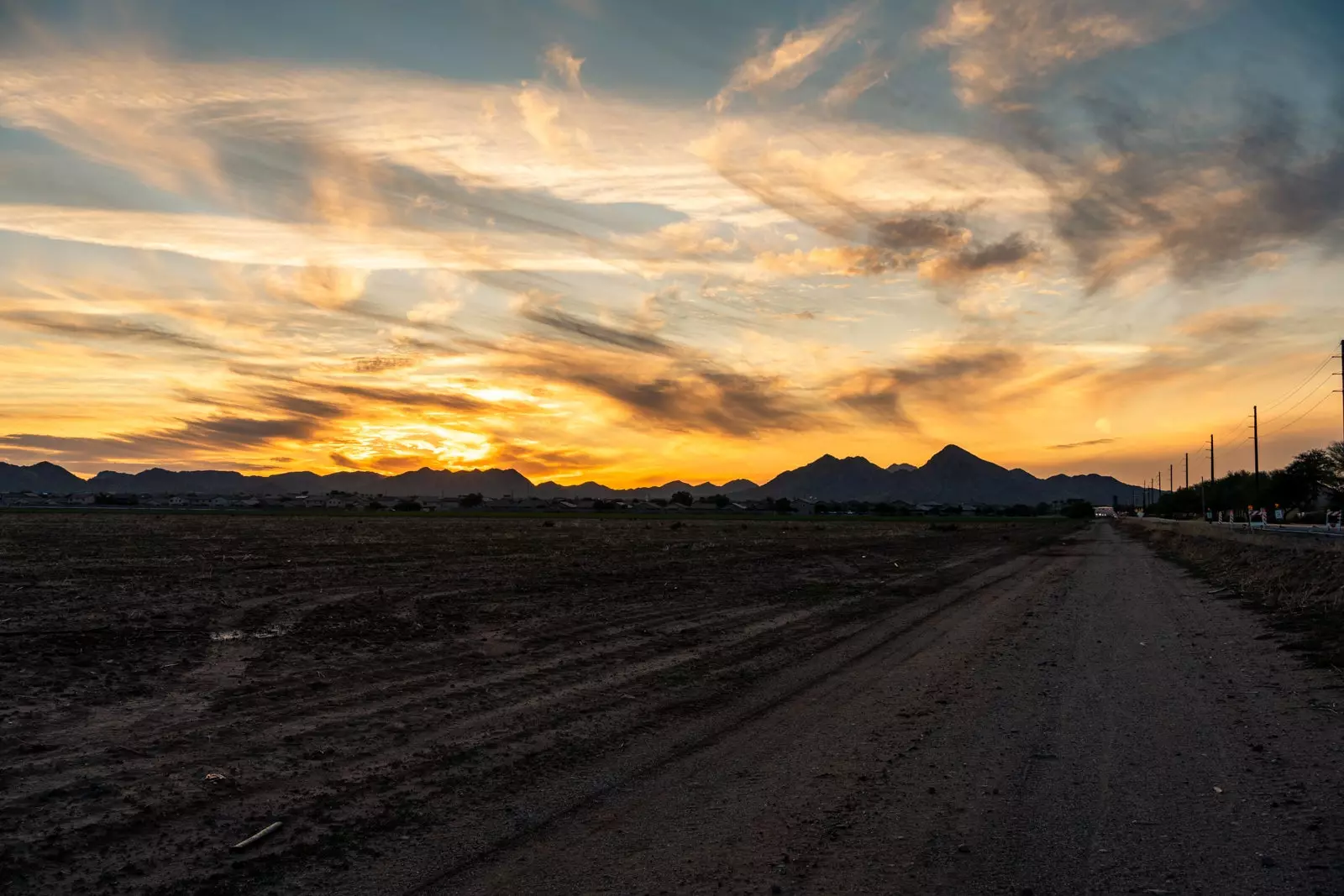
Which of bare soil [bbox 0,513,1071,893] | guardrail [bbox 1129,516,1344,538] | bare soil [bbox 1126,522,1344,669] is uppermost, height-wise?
guardrail [bbox 1129,516,1344,538]

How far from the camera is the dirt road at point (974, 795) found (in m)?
6.16

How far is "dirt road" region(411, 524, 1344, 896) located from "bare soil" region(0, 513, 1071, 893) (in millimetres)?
467

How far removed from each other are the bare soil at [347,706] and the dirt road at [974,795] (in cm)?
47

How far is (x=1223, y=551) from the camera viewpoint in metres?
45.2

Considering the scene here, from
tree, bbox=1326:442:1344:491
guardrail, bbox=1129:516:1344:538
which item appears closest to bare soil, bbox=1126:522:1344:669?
guardrail, bbox=1129:516:1344:538

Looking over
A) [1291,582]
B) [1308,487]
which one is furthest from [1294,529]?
[1308,487]

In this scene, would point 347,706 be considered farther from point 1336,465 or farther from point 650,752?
point 1336,465

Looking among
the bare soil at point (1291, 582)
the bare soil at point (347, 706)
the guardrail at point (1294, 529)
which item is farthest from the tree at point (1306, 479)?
the bare soil at point (347, 706)

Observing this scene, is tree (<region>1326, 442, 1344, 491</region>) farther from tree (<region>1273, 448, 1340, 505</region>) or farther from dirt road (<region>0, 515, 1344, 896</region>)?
dirt road (<region>0, 515, 1344, 896</region>)

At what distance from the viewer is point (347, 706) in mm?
11180

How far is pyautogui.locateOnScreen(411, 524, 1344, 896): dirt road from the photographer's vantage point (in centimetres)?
616

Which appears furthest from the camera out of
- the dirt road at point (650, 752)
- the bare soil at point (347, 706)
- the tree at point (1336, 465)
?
the tree at point (1336, 465)

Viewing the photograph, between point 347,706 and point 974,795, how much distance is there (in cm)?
736

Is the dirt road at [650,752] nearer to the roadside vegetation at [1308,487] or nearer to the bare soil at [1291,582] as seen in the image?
the bare soil at [1291,582]
